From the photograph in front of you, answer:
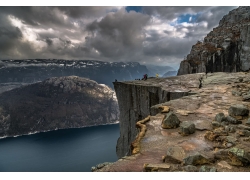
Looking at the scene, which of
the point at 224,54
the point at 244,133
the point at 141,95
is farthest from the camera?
the point at 224,54

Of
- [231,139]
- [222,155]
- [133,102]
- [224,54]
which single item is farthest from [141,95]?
[224,54]

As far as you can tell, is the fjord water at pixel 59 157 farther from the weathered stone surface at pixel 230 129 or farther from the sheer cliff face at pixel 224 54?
the weathered stone surface at pixel 230 129

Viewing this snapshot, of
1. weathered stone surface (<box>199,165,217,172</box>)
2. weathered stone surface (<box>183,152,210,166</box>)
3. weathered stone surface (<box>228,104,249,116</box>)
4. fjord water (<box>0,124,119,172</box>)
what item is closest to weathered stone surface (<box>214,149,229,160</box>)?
weathered stone surface (<box>183,152,210,166</box>)

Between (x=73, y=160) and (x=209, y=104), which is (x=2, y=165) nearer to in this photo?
(x=73, y=160)

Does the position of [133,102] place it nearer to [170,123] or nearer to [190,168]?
[170,123]

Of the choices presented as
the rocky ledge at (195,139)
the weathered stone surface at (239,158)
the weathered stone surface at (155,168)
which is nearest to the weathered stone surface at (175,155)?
the rocky ledge at (195,139)

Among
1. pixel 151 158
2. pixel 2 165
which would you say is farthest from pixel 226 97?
pixel 2 165
